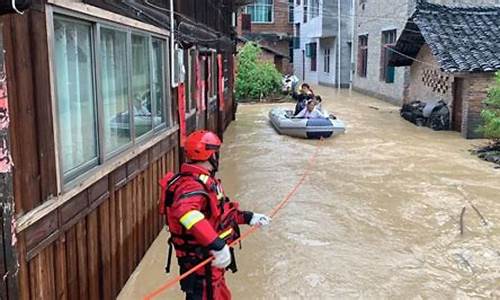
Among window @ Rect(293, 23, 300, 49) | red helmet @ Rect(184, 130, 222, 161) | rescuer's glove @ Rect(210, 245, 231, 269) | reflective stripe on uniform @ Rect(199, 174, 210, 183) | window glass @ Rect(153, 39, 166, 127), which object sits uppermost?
window @ Rect(293, 23, 300, 49)

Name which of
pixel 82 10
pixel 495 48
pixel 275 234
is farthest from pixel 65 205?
pixel 495 48

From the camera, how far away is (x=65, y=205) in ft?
10.8

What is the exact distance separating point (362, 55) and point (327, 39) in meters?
5.42

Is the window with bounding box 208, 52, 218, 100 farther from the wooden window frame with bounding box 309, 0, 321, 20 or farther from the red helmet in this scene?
the wooden window frame with bounding box 309, 0, 321, 20

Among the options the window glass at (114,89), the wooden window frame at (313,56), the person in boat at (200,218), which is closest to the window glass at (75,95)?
the window glass at (114,89)

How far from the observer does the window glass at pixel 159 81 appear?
6.05m

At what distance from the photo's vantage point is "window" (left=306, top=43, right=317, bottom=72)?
3444 cm

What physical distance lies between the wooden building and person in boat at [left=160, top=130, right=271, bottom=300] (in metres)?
0.65

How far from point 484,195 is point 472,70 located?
5.54 meters

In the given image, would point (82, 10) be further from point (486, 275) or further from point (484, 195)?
point (484, 195)

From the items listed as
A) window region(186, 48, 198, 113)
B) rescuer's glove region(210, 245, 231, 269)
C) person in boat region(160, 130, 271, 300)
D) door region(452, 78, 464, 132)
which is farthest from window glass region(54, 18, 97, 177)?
door region(452, 78, 464, 132)

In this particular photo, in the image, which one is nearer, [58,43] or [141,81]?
[58,43]

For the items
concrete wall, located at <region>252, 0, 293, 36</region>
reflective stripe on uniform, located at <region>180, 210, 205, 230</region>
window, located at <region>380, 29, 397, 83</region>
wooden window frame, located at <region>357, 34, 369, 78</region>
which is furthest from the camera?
concrete wall, located at <region>252, 0, 293, 36</region>

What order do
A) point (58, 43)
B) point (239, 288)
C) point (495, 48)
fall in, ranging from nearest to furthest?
point (58, 43), point (239, 288), point (495, 48)
